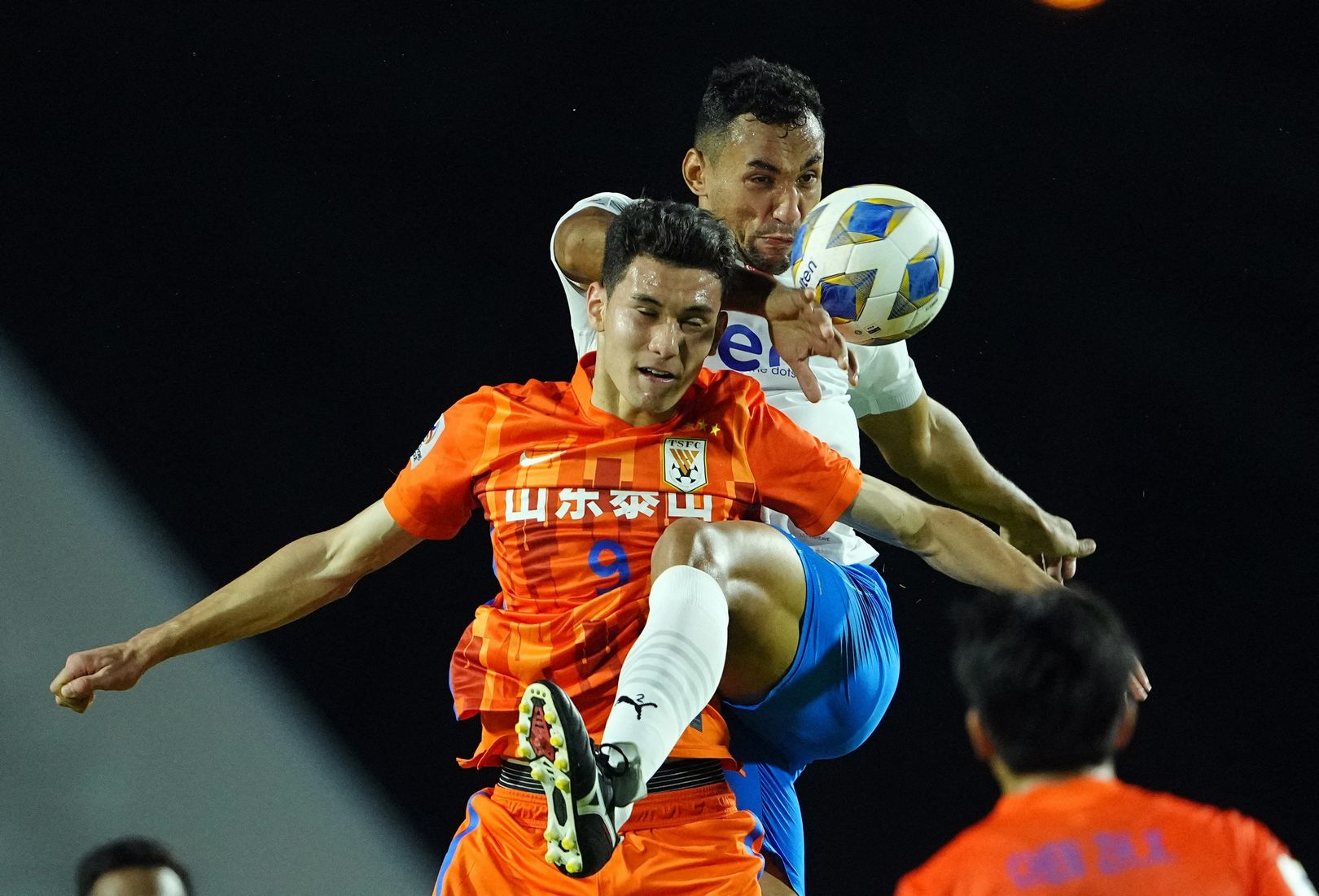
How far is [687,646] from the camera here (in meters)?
2.08

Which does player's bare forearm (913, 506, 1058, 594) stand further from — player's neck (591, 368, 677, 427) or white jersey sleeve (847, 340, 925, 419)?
white jersey sleeve (847, 340, 925, 419)

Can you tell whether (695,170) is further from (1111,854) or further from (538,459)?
(1111,854)

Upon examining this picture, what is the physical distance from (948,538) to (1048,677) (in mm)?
947

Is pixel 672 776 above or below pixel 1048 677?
below

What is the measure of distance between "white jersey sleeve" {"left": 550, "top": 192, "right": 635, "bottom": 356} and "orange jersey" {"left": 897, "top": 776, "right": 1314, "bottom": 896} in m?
1.56

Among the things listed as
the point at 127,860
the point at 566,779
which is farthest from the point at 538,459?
the point at 127,860

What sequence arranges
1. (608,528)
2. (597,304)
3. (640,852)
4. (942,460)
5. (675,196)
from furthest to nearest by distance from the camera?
1. (675,196)
2. (942,460)
3. (597,304)
4. (608,528)
5. (640,852)

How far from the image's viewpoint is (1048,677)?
1.57 m

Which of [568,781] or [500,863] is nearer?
[568,781]

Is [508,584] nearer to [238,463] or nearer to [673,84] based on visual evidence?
[238,463]

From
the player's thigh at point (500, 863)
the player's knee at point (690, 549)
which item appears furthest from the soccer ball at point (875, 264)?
the player's thigh at point (500, 863)

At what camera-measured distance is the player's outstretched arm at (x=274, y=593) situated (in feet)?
8.27

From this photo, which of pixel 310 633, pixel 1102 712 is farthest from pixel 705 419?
pixel 310 633

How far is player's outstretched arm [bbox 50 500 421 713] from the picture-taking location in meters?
2.52
